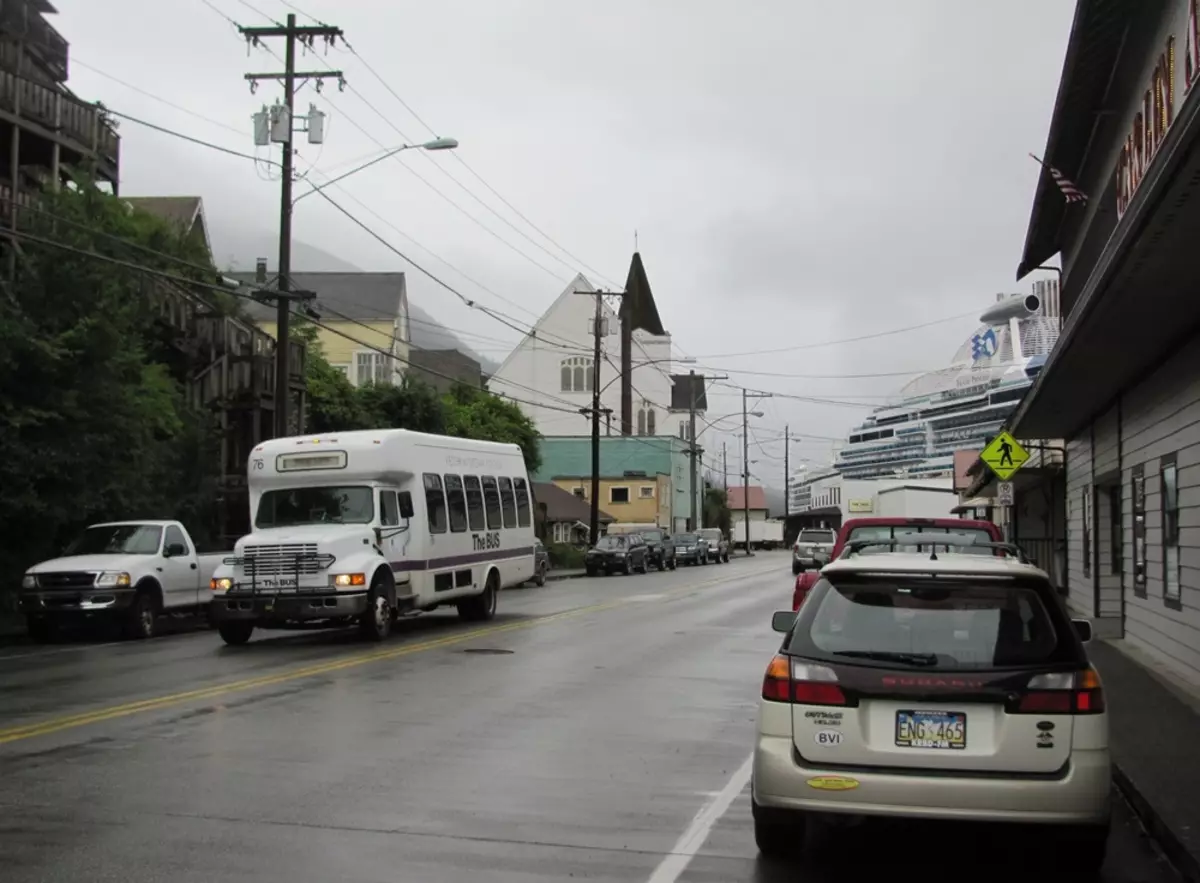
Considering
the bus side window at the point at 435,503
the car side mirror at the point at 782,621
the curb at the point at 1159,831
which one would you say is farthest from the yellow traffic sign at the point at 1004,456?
the car side mirror at the point at 782,621

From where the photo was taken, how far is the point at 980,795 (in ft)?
20.0

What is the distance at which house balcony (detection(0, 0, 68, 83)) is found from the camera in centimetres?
3338

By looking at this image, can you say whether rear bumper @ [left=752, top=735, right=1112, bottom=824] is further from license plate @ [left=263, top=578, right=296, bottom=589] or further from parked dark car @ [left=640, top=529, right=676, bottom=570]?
parked dark car @ [left=640, top=529, right=676, bottom=570]

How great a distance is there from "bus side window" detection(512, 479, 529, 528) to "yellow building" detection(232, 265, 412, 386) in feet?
152

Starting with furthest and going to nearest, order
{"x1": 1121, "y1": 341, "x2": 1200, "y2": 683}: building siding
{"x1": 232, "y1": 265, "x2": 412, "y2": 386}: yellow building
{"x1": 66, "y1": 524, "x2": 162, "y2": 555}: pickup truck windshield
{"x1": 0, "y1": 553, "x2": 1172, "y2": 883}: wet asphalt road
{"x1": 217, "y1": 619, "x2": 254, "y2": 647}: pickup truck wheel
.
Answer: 1. {"x1": 232, "y1": 265, "x2": 412, "y2": 386}: yellow building
2. {"x1": 66, "y1": 524, "x2": 162, "y2": 555}: pickup truck windshield
3. {"x1": 217, "y1": 619, "x2": 254, "y2": 647}: pickup truck wheel
4. {"x1": 1121, "y1": 341, "x2": 1200, "y2": 683}: building siding
5. {"x1": 0, "y1": 553, "x2": 1172, "y2": 883}: wet asphalt road

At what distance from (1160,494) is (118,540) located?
15.4m

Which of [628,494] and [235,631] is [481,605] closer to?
[235,631]

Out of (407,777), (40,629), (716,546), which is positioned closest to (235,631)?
(40,629)

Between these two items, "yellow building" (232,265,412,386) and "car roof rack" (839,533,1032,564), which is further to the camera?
"yellow building" (232,265,412,386)

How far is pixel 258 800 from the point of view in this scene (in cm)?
789

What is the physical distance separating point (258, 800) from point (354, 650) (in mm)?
9355

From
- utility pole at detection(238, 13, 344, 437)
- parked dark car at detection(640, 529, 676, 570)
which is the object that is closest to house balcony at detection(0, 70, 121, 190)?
utility pole at detection(238, 13, 344, 437)

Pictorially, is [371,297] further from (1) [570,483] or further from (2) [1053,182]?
(2) [1053,182]

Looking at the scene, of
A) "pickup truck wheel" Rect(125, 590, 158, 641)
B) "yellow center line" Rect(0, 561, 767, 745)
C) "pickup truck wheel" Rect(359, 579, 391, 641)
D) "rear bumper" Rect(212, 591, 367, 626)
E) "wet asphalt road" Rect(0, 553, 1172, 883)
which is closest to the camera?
"wet asphalt road" Rect(0, 553, 1172, 883)
